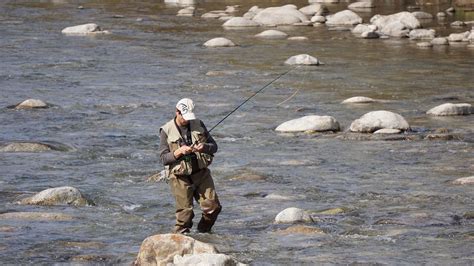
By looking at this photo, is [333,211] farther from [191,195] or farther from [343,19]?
[343,19]

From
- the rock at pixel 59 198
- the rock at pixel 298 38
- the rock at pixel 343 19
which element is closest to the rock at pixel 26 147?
the rock at pixel 59 198

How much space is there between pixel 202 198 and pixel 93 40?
21.0m

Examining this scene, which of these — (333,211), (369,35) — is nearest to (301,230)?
(333,211)

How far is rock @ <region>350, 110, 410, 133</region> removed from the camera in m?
18.0

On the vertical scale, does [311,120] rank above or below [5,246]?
below

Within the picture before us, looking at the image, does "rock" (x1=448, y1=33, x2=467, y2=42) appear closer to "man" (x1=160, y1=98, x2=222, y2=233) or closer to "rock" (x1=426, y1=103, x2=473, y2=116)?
"rock" (x1=426, y1=103, x2=473, y2=116)

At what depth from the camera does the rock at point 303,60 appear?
26.6m

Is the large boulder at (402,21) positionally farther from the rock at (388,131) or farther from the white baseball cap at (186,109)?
the white baseball cap at (186,109)

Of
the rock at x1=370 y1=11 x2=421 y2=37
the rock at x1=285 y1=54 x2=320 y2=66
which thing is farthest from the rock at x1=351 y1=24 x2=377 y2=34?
the rock at x1=285 y1=54 x2=320 y2=66

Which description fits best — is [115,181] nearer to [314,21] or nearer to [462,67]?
[462,67]

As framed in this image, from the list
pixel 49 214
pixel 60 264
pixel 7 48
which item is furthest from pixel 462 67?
pixel 60 264

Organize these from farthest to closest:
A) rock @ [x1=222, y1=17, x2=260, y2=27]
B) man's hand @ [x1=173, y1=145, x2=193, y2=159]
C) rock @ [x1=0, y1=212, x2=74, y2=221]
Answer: rock @ [x1=222, y1=17, x2=260, y2=27], rock @ [x1=0, y1=212, x2=74, y2=221], man's hand @ [x1=173, y1=145, x2=193, y2=159]

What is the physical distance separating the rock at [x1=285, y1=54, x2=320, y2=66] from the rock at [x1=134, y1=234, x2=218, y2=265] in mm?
16594

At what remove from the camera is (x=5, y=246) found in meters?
11.3
